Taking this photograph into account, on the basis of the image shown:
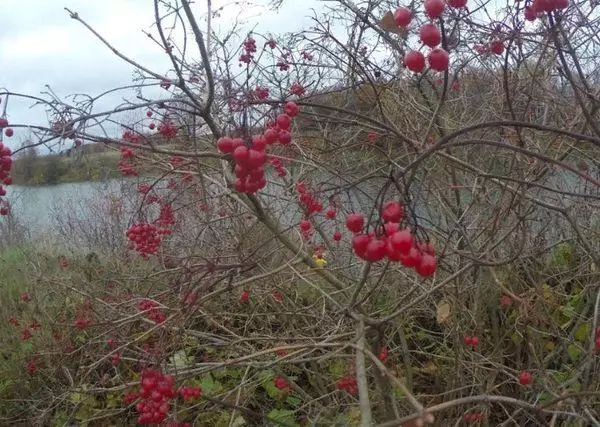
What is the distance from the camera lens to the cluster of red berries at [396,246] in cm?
108

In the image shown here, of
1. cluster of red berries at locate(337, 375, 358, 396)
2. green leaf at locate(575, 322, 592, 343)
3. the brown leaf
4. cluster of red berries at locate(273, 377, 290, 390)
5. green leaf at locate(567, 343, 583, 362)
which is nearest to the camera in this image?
the brown leaf

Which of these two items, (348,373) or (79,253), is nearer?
(348,373)

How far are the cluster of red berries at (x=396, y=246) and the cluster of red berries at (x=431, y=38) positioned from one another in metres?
0.31

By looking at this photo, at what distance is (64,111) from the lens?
1783 millimetres

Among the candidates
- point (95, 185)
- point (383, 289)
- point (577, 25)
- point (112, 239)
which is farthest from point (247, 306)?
point (95, 185)

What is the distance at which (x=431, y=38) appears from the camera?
1.22 metres

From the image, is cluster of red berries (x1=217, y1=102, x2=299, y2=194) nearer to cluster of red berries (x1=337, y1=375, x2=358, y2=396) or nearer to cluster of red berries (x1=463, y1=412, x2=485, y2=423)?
cluster of red berries (x1=337, y1=375, x2=358, y2=396)

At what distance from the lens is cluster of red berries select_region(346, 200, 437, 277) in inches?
42.6

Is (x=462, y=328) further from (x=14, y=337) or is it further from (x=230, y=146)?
(x=14, y=337)

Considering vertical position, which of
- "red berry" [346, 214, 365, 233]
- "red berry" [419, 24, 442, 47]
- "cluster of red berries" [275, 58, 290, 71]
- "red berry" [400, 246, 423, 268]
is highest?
"cluster of red berries" [275, 58, 290, 71]

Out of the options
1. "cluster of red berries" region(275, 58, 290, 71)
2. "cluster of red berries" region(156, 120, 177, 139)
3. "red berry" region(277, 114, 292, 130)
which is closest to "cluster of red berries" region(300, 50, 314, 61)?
"cluster of red berries" region(275, 58, 290, 71)

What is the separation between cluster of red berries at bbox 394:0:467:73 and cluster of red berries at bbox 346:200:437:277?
306mm

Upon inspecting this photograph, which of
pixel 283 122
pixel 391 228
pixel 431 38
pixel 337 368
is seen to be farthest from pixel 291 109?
pixel 337 368

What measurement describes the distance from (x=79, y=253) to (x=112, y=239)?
356 millimetres
